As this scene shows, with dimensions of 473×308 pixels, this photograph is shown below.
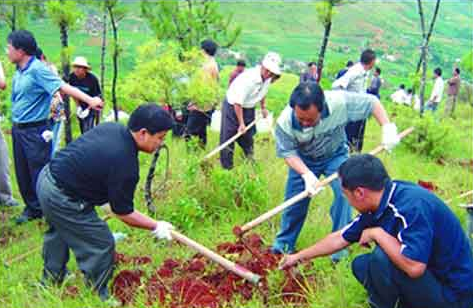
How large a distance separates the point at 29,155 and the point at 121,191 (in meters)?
2.11

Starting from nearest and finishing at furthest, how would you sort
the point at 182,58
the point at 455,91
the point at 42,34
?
the point at 182,58, the point at 455,91, the point at 42,34

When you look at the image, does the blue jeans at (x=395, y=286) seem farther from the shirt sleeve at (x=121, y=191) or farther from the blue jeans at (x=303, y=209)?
the shirt sleeve at (x=121, y=191)

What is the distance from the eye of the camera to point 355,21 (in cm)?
4766

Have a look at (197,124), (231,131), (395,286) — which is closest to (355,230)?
(395,286)

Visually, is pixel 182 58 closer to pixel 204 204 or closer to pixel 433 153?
pixel 204 204

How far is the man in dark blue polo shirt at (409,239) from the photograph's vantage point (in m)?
2.63

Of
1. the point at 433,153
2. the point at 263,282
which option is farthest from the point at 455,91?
the point at 263,282

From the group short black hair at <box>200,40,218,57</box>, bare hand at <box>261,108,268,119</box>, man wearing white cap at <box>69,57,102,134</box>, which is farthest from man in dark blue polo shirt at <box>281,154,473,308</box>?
man wearing white cap at <box>69,57,102,134</box>

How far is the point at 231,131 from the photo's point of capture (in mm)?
6172

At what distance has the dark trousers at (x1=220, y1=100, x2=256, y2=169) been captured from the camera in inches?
241

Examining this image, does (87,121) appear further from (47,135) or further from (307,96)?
(307,96)

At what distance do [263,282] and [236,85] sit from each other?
2.95m

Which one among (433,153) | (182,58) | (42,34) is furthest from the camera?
(42,34)

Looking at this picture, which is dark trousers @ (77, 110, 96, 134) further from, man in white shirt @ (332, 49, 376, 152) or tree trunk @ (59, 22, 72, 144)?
man in white shirt @ (332, 49, 376, 152)
